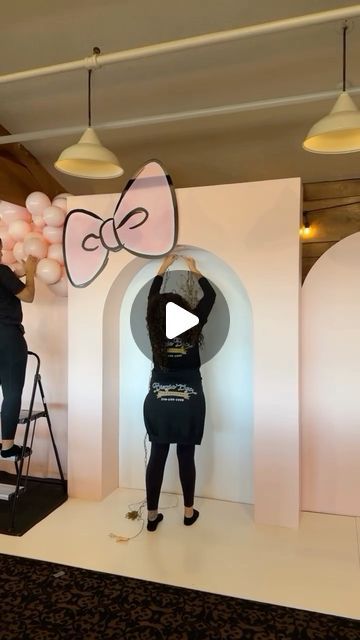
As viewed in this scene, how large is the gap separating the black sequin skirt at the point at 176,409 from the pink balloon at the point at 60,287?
3.69ft

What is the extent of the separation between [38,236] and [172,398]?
1.58 meters

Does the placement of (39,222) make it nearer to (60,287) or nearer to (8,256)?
(8,256)

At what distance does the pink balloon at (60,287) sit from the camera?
11.6ft

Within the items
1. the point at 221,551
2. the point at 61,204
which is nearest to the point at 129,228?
the point at 61,204

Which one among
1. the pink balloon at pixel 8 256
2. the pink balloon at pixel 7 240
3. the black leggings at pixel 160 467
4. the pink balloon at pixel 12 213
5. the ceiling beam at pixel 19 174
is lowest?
the black leggings at pixel 160 467

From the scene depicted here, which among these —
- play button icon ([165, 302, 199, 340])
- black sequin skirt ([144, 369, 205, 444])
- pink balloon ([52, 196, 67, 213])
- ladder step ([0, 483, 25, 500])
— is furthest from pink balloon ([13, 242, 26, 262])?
ladder step ([0, 483, 25, 500])

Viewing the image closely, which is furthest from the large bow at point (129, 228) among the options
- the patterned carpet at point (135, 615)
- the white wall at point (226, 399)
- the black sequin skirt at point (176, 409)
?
the patterned carpet at point (135, 615)

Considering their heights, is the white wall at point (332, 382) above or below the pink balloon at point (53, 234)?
below

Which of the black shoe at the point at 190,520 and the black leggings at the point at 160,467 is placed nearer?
the black leggings at the point at 160,467

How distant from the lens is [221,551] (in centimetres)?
273

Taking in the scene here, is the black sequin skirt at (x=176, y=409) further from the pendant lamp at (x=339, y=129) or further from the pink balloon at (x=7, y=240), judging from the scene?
the pink balloon at (x=7, y=240)

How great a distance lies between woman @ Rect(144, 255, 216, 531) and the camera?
2875 millimetres

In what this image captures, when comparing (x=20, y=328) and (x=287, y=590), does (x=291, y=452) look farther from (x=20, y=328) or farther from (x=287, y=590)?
(x=20, y=328)

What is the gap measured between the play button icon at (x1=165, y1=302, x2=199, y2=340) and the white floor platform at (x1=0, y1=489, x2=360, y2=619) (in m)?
1.25
